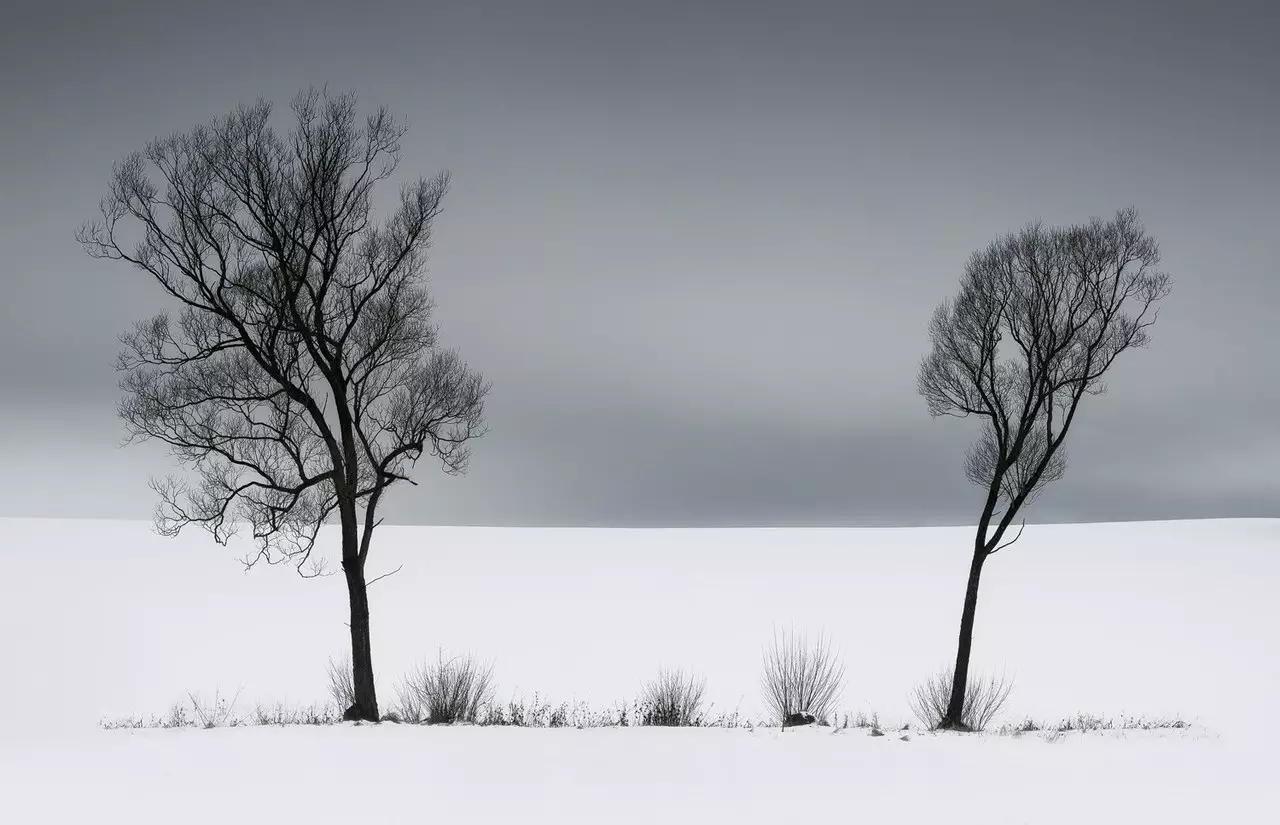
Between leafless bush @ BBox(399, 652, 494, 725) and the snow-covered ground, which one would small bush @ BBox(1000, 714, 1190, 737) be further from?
leafless bush @ BBox(399, 652, 494, 725)

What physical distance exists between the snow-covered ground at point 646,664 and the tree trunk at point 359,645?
5.16 ft

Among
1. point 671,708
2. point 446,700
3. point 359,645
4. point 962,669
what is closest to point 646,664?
point 671,708

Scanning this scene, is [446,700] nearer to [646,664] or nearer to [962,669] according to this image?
[962,669]

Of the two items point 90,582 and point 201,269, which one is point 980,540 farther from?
point 90,582

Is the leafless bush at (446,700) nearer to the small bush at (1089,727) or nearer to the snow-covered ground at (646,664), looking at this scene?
the snow-covered ground at (646,664)

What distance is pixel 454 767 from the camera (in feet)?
46.6

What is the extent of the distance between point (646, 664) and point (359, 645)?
766 inches

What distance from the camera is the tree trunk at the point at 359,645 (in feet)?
60.0

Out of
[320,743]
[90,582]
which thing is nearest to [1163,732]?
[320,743]

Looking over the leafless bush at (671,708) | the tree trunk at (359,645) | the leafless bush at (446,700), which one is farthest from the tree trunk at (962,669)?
the tree trunk at (359,645)

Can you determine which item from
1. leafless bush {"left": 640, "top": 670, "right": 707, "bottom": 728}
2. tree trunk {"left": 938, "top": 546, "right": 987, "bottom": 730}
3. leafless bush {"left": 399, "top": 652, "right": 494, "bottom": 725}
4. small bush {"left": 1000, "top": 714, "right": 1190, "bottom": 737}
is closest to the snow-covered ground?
small bush {"left": 1000, "top": 714, "right": 1190, "bottom": 737}

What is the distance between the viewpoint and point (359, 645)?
18688 mm

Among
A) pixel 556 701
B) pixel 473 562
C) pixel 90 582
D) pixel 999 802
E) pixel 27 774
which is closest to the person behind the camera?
pixel 999 802

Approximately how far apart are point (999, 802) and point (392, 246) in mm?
14901
